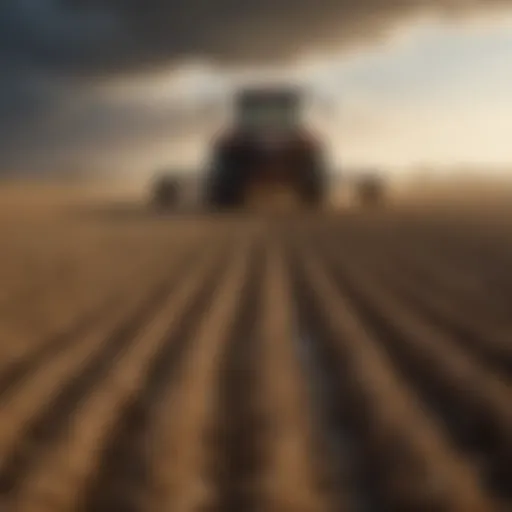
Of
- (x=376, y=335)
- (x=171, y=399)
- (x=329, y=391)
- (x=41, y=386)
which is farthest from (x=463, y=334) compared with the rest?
(x=41, y=386)

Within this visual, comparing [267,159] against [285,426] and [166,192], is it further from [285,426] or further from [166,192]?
[285,426]

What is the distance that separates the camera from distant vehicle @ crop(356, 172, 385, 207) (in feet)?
58.6

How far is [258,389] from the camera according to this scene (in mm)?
2975

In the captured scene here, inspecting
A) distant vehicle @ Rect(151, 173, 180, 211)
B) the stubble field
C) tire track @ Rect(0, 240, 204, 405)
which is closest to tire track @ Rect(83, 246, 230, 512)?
the stubble field

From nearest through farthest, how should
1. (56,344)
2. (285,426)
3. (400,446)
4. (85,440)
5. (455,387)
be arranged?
(400,446), (85,440), (285,426), (455,387), (56,344)

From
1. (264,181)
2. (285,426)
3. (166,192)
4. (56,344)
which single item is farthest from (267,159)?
(285,426)

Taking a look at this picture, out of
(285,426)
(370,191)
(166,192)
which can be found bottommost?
(370,191)

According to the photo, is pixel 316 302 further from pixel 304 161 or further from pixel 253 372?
pixel 304 161

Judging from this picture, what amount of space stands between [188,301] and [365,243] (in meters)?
4.35

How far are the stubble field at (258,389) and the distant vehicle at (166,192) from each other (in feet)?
37.3

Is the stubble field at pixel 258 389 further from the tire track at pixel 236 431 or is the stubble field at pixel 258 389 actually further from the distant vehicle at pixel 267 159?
the distant vehicle at pixel 267 159

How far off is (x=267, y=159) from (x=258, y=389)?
12250 mm

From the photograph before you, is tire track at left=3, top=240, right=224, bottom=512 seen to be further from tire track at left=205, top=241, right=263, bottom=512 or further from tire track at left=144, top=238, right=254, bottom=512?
tire track at left=205, top=241, right=263, bottom=512

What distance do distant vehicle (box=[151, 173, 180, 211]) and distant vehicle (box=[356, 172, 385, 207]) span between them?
4.04 meters
